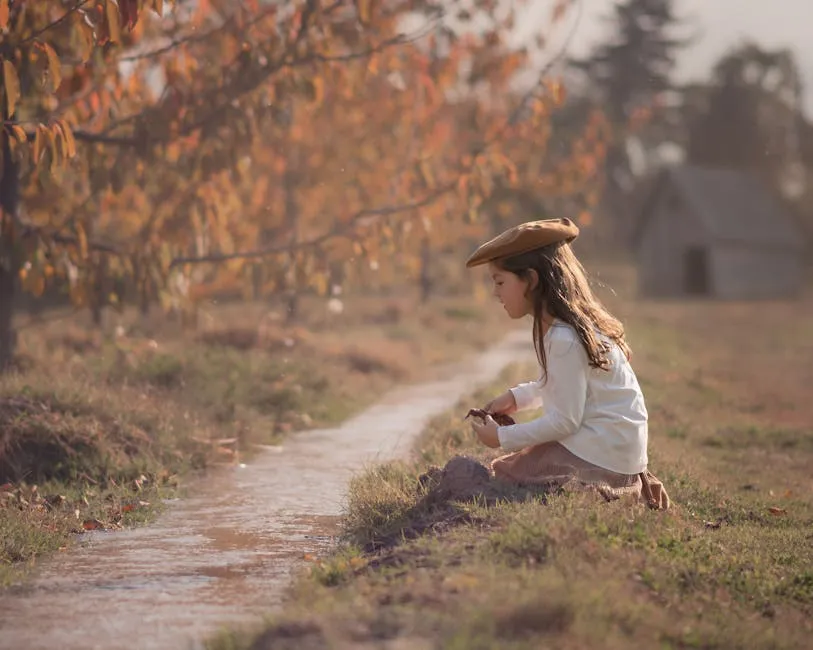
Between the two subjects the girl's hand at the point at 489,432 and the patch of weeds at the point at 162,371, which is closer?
the girl's hand at the point at 489,432

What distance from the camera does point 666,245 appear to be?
1902 inches

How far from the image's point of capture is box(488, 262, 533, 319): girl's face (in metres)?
6.34

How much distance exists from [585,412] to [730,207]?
43664 millimetres

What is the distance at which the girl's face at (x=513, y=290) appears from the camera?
634 centimetres

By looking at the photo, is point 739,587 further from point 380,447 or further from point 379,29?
point 379,29

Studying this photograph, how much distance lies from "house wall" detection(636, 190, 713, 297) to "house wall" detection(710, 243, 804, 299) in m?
1.58

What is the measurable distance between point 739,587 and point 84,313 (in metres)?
21.7

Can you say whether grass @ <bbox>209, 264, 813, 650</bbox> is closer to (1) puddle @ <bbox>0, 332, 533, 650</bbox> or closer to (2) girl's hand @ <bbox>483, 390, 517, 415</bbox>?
(1) puddle @ <bbox>0, 332, 533, 650</bbox>

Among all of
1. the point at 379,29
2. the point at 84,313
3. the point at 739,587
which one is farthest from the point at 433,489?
the point at 84,313

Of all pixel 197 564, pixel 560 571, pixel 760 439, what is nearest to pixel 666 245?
pixel 760 439

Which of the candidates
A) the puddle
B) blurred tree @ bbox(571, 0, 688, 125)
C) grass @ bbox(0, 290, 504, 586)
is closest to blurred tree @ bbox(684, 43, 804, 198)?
blurred tree @ bbox(571, 0, 688, 125)

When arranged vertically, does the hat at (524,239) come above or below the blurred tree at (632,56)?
below

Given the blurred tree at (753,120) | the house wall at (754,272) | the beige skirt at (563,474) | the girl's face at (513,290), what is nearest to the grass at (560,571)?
the beige skirt at (563,474)

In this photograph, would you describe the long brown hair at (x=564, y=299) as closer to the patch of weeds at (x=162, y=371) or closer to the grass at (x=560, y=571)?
the grass at (x=560, y=571)
